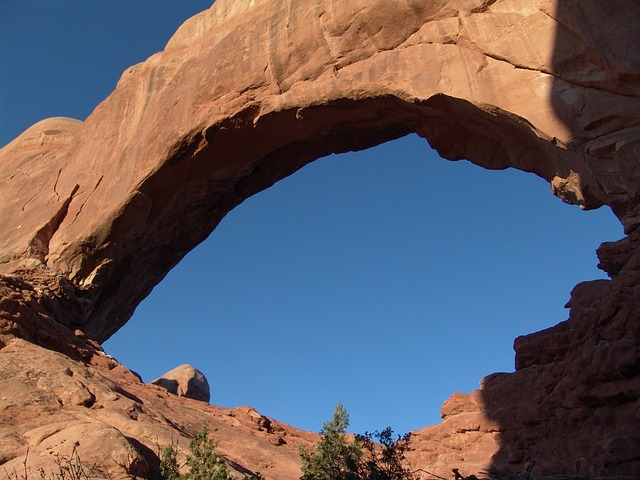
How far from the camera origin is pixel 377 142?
1980 centimetres

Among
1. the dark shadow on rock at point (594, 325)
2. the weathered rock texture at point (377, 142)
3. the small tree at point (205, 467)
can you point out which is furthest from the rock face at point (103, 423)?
the dark shadow on rock at point (594, 325)

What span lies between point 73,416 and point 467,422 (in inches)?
419

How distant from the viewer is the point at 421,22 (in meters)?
15.9

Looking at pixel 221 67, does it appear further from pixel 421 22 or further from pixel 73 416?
pixel 73 416

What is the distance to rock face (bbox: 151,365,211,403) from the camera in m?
34.4

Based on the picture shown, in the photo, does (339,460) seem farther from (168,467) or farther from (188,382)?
(188,382)

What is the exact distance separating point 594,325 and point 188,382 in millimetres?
25042

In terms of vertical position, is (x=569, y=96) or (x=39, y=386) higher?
(x=569, y=96)

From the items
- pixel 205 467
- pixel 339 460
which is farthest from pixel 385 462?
pixel 205 467

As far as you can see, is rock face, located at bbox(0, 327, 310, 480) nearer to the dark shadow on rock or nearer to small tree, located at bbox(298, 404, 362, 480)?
small tree, located at bbox(298, 404, 362, 480)

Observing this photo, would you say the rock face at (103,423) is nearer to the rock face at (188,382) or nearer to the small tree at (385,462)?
the small tree at (385,462)

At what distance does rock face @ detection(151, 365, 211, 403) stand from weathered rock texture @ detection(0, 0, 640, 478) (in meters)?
11.5

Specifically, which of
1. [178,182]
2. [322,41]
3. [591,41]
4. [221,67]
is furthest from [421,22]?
[178,182]

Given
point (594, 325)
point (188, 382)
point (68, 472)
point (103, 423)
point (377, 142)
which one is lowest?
point (68, 472)
